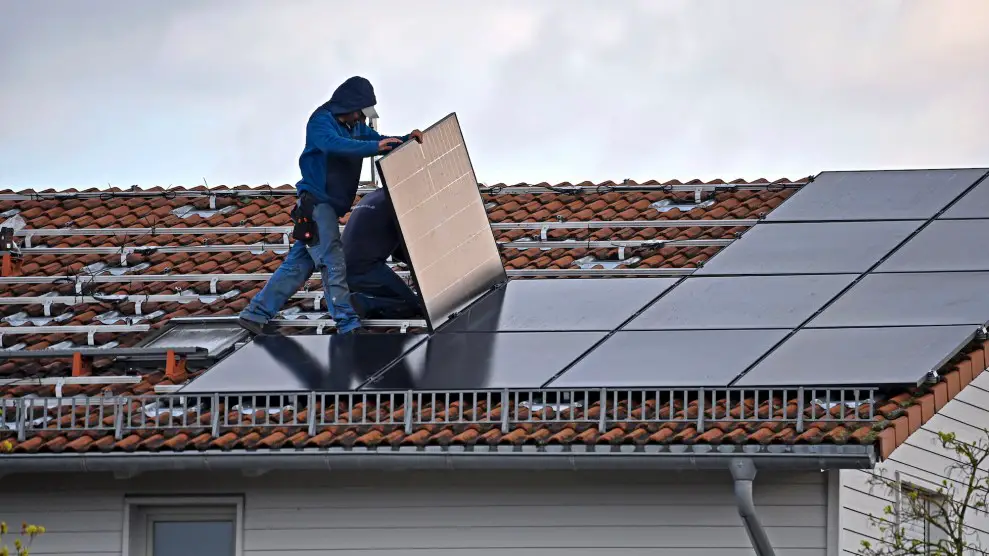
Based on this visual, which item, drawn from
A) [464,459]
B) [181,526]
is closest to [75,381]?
[181,526]

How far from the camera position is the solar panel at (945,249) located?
16031 millimetres

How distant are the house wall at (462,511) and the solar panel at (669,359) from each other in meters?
0.73

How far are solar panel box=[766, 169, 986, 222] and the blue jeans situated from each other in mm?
4184

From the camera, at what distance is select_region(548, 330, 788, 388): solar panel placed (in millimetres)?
14367

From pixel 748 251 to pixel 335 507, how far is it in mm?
4706

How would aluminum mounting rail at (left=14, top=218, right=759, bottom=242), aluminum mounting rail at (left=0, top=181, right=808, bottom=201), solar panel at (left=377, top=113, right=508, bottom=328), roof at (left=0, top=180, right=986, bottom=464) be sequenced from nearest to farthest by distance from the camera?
roof at (left=0, top=180, right=986, bottom=464) → solar panel at (left=377, top=113, right=508, bottom=328) → aluminum mounting rail at (left=14, top=218, right=759, bottom=242) → aluminum mounting rail at (left=0, top=181, right=808, bottom=201)

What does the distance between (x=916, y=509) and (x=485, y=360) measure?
356cm

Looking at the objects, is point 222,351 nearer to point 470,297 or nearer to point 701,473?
point 470,297

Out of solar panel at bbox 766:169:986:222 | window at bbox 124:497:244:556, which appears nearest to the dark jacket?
window at bbox 124:497:244:556

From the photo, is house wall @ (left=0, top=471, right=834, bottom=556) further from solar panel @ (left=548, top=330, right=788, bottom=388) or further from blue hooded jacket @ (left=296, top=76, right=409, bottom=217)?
blue hooded jacket @ (left=296, top=76, right=409, bottom=217)

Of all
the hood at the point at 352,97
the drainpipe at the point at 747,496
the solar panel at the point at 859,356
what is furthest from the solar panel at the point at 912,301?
the hood at the point at 352,97

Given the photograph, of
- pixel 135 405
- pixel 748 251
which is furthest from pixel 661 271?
pixel 135 405

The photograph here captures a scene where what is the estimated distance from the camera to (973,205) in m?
17.4

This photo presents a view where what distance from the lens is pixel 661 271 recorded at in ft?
56.0
